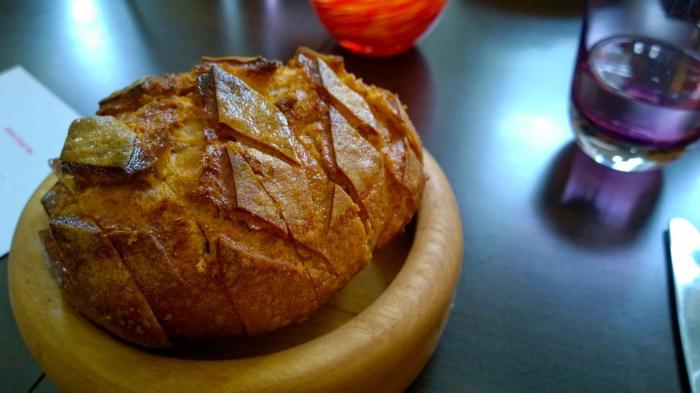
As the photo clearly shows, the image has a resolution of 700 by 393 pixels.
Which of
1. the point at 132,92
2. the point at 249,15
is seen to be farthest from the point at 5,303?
the point at 249,15

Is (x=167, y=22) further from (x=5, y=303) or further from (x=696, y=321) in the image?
(x=696, y=321)

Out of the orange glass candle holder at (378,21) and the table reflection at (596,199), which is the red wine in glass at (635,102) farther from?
the orange glass candle holder at (378,21)

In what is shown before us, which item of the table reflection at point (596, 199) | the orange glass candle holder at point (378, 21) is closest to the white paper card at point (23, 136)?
the orange glass candle holder at point (378, 21)

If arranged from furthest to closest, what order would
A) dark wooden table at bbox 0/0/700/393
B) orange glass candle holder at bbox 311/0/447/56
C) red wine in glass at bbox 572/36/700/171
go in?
orange glass candle holder at bbox 311/0/447/56, red wine in glass at bbox 572/36/700/171, dark wooden table at bbox 0/0/700/393

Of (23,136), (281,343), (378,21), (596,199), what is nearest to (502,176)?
(596,199)

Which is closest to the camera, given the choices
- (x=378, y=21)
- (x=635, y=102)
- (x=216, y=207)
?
(x=216, y=207)

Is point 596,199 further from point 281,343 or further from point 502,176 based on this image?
point 281,343

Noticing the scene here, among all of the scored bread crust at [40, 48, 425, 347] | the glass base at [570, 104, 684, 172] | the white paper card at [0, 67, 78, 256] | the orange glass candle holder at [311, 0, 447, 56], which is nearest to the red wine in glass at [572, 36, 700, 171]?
the glass base at [570, 104, 684, 172]

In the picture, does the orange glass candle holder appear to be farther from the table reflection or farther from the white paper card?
the white paper card
